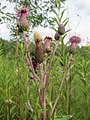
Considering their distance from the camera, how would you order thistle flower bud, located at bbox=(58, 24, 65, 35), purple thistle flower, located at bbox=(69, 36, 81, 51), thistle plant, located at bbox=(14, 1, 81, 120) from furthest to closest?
purple thistle flower, located at bbox=(69, 36, 81, 51) < thistle flower bud, located at bbox=(58, 24, 65, 35) < thistle plant, located at bbox=(14, 1, 81, 120)

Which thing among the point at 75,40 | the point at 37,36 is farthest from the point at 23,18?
the point at 75,40

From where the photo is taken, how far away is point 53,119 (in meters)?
1.89

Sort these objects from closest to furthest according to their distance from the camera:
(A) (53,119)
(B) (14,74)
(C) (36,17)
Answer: (A) (53,119)
(B) (14,74)
(C) (36,17)

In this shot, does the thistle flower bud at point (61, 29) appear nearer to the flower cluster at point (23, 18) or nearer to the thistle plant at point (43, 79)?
the thistle plant at point (43, 79)

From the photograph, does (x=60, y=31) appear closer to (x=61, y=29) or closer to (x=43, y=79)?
(x=61, y=29)

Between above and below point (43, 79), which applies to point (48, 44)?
above

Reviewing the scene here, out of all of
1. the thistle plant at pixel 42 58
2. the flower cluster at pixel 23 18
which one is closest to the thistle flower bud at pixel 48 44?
the thistle plant at pixel 42 58

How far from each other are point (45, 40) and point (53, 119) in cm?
46

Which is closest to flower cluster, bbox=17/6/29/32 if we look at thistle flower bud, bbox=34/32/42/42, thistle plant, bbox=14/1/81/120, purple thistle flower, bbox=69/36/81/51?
thistle plant, bbox=14/1/81/120

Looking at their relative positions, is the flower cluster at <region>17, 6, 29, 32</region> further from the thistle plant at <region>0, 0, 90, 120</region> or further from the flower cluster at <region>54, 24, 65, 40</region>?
the flower cluster at <region>54, 24, 65, 40</region>

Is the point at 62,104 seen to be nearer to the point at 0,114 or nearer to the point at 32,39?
the point at 0,114

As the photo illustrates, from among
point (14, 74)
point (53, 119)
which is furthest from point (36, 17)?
point (53, 119)

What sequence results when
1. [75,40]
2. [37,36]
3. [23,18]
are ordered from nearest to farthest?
[37,36] < [23,18] < [75,40]

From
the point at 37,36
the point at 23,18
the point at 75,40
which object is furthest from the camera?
the point at 75,40
